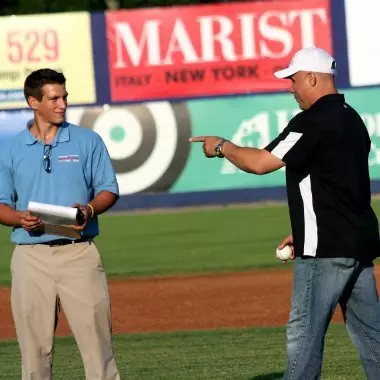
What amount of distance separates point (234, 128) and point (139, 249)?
3.18m

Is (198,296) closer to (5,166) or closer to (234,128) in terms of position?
(234,128)

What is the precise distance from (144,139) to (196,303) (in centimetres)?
727

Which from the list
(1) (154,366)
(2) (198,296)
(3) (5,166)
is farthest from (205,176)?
(3) (5,166)

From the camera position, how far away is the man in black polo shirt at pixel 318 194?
6.62 meters

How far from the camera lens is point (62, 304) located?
7148mm

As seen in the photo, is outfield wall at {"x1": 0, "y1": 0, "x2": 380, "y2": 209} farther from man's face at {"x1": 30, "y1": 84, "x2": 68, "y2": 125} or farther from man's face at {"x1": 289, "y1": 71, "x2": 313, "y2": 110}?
man's face at {"x1": 289, "y1": 71, "x2": 313, "y2": 110}

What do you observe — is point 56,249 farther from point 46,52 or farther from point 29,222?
point 46,52

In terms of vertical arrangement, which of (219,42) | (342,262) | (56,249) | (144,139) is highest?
(219,42)

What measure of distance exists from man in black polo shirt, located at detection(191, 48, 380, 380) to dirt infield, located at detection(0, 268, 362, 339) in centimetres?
620

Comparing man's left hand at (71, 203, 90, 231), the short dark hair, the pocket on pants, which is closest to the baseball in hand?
the pocket on pants

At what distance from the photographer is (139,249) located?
19406 millimetres

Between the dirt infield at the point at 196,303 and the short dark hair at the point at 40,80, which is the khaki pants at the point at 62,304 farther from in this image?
the dirt infield at the point at 196,303

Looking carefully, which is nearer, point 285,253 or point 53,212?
point 53,212

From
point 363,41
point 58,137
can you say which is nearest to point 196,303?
point 58,137
